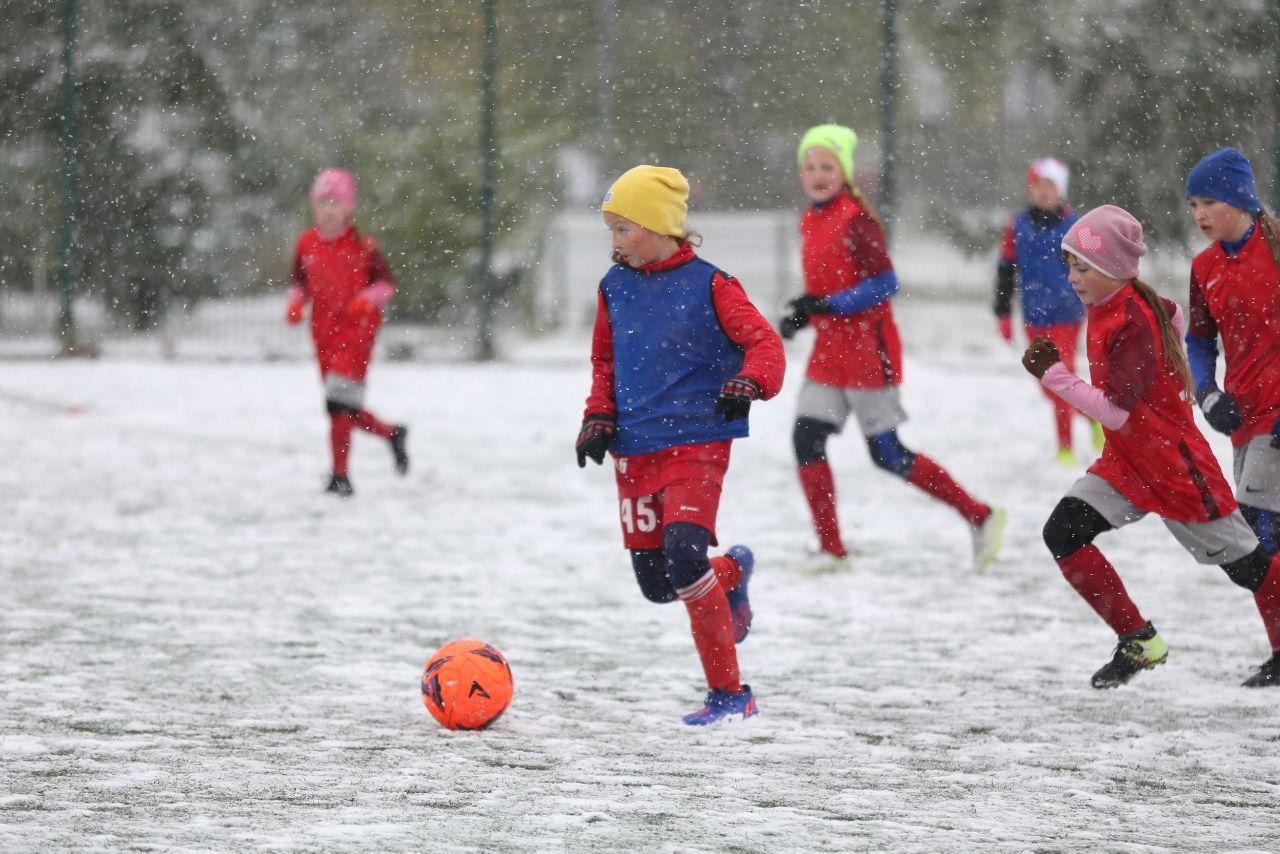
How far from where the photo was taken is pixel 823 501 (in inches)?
286

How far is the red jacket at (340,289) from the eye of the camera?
923 centimetres

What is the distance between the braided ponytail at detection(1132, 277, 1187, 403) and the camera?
4.86m

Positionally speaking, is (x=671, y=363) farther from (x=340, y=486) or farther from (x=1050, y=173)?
(x=1050, y=173)

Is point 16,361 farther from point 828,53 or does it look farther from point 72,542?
point 828,53

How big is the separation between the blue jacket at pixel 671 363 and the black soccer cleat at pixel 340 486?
4.46 meters

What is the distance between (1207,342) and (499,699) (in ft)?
8.39

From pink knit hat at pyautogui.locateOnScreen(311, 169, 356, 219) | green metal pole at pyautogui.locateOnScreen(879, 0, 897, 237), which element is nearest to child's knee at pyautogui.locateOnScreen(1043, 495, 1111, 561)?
pink knit hat at pyautogui.locateOnScreen(311, 169, 356, 219)

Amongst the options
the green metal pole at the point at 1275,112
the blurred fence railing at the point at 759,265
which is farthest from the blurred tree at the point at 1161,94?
the blurred fence railing at the point at 759,265

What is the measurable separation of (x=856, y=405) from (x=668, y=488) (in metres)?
2.53

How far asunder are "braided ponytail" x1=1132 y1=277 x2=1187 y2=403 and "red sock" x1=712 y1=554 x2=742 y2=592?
1.46 meters

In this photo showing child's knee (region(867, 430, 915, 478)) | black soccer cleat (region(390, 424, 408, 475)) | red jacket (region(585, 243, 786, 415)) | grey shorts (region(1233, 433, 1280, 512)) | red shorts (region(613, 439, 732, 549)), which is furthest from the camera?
black soccer cleat (region(390, 424, 408, 475))

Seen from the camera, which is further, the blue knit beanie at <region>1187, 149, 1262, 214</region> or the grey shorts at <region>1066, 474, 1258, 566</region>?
the blue knit beanie at <region>1187, 149, 1262, 214</region>

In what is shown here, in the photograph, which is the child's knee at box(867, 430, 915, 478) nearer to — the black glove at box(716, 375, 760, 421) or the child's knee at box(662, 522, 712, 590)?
the child's knee at box(662, 522, 712, 590)

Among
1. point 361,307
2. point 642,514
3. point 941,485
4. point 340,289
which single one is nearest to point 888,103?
point 340,289
